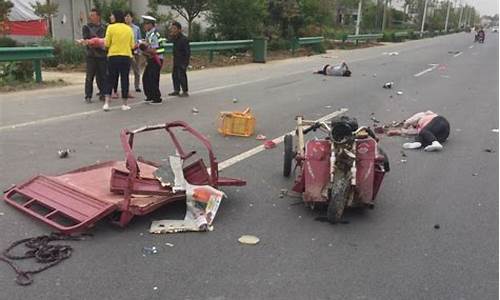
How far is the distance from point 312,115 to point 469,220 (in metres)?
5.83

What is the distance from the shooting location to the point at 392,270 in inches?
159

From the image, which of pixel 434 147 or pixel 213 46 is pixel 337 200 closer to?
pixel 434 147

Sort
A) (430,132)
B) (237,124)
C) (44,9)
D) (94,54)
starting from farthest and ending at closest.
→ (44,9)
(94,54)
(237,124)
(430,132)

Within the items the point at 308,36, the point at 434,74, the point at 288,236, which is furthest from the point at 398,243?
the point at 308,36

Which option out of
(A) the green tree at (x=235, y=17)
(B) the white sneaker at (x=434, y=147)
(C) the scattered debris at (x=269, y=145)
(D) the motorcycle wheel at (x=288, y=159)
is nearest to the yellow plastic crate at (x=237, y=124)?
(C) the scattered debris at (x=269, y=145)

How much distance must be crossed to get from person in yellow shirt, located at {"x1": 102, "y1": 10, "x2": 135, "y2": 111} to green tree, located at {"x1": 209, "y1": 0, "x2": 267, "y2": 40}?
578 inches

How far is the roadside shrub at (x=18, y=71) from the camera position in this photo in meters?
13.1

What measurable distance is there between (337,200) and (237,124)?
3.70 meters

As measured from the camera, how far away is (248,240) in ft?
14.6

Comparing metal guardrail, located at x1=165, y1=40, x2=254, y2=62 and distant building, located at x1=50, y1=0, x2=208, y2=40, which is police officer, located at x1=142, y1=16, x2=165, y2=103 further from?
distant building, located at x1=50, y1=0, x2=208, y2=40

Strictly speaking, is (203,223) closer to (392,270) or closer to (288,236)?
(288,236)

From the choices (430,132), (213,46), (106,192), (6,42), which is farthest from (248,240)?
(6,42)

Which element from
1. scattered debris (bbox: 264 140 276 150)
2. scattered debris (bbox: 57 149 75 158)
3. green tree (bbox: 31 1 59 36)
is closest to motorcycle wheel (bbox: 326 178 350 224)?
scattered debris (bbox: 264 140 276 150)

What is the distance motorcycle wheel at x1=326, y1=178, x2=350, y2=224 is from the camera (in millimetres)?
4828
